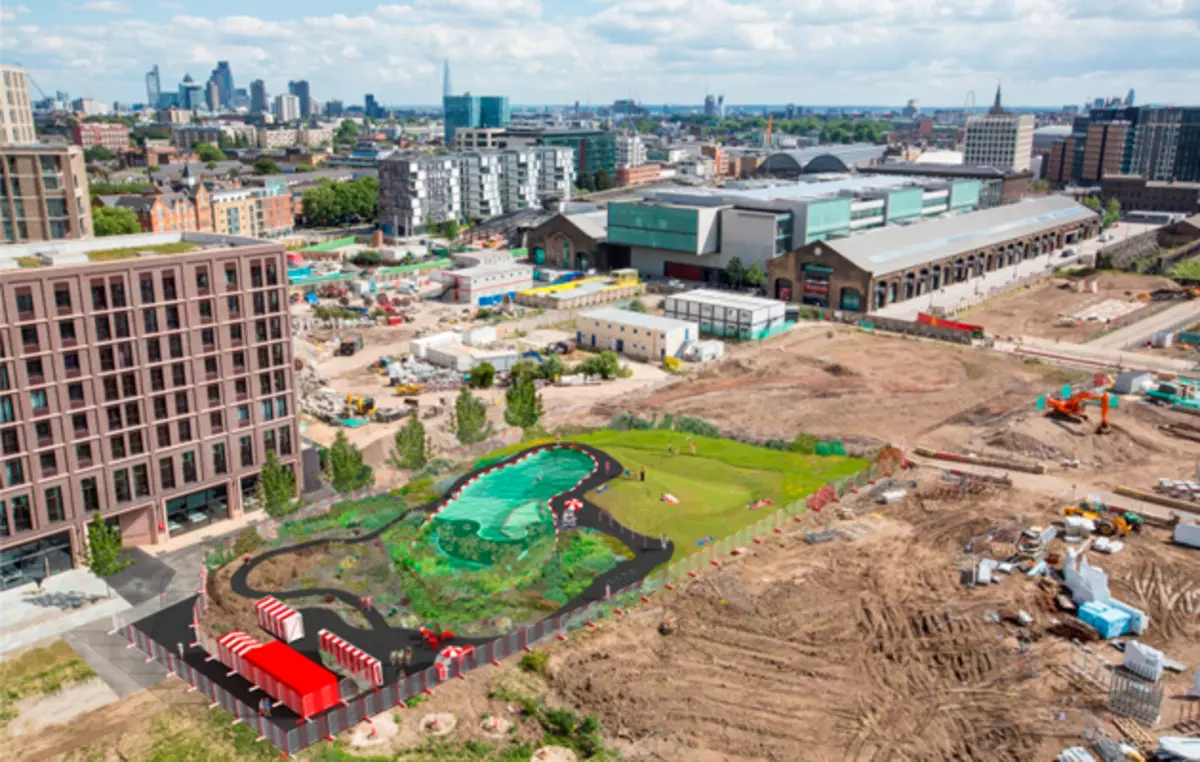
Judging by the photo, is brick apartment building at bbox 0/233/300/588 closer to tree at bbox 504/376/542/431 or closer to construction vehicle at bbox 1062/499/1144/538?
tree at bbox 504/376/542/431

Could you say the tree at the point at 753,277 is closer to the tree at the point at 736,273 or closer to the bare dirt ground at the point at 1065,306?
the tree at the point at 736,273

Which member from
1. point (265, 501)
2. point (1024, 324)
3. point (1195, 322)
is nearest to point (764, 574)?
point (265, 501)

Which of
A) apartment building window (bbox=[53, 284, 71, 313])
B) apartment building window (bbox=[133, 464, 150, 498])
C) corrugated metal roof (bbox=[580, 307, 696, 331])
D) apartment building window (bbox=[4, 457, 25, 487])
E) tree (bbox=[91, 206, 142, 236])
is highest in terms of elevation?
apartment building window (bbox=[53, 284, 71, 313])

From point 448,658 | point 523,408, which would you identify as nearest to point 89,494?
point 448,658

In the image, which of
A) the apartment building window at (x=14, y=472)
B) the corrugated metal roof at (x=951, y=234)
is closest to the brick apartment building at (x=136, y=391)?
the apartment building window at (x=14, y=472)

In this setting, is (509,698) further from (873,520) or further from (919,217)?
(919,217)

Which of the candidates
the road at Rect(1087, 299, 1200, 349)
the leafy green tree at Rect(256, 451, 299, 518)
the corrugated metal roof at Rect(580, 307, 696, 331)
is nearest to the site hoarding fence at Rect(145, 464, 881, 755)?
the leafy green tree at Rect(256, 451, 299, 518)
